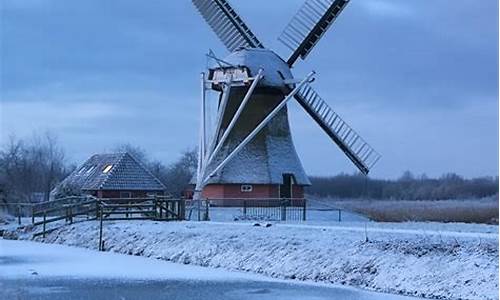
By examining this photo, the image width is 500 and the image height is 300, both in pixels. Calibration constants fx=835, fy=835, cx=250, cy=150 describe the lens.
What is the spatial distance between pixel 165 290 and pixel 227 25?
77.6 ft

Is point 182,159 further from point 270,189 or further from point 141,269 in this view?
point 141,269

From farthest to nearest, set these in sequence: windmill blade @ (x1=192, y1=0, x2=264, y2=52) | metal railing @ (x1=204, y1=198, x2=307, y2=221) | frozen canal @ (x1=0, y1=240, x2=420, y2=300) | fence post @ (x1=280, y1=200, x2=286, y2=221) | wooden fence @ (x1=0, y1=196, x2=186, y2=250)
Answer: windmill blade @ (x1=192, y1=0, x2=264, y2=52)
metal railing @ (x1=204, y1=198, x2=307, y2=221)
fence post @ (x1=280, y1=200, x2=286, y2=221)
wooden fence @ (x1=0, y1=196, x2=186, y2=250)
frozen canal @ (x1=0, y1=240, x2=420, y2=300)

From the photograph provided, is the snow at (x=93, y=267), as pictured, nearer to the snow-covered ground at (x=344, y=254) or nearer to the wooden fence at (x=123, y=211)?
the snow-covered ground at (x=344, y=254)

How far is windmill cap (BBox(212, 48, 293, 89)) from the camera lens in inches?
1320

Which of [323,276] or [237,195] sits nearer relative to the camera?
[323,276]

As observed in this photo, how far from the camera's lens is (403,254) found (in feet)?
51.3

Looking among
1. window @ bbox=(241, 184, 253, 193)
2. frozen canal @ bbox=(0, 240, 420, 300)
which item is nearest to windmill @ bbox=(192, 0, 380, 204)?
window @ bbox=(241, 184, 253, 193)

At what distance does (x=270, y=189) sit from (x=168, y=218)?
6.46 meters

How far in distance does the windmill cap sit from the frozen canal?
14767mm

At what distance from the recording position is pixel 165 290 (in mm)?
14188

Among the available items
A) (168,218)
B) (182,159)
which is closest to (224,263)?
(168,218)

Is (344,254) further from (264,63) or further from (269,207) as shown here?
(264,63)

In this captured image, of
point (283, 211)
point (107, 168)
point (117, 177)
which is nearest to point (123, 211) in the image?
point (283, 211)

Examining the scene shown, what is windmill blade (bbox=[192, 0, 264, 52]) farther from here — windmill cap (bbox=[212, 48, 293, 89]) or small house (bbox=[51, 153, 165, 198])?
small house (bbox=[51, 153, 165, 198])
